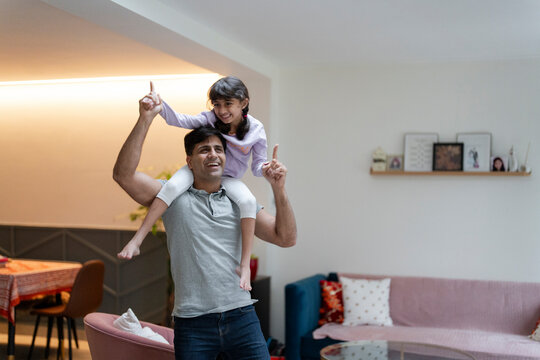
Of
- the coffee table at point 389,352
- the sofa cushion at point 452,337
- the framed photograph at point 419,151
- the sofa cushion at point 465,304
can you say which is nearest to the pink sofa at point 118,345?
the coffee table at point 389,352

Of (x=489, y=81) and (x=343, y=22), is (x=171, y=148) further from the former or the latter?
(x=489, y=81)

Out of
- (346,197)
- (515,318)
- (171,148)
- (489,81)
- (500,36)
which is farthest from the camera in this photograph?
(171,148)

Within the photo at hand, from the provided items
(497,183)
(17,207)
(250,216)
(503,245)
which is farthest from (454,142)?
(17,207)

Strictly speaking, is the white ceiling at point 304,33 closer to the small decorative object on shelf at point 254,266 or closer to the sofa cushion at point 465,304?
the small decorative object on shelf at point 254,266

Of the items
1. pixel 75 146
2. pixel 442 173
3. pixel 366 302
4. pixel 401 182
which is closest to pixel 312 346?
pixel 366 302

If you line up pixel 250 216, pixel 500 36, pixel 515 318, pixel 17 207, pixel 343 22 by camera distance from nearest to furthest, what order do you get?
pixel 250 216 → pixel 343 22 → pixel 500 36 → pixel 515 318 → pixel 17 207

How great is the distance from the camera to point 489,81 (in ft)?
16.4

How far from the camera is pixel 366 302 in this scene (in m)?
4.86

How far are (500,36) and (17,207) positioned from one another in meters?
5.23

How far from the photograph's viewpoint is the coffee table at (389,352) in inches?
147

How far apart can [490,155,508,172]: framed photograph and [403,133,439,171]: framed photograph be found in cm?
48

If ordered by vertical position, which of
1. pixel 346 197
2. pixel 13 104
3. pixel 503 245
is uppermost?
pixel 13 104

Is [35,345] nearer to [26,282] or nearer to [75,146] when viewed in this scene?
[26,282]

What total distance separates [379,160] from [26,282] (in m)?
3.02
